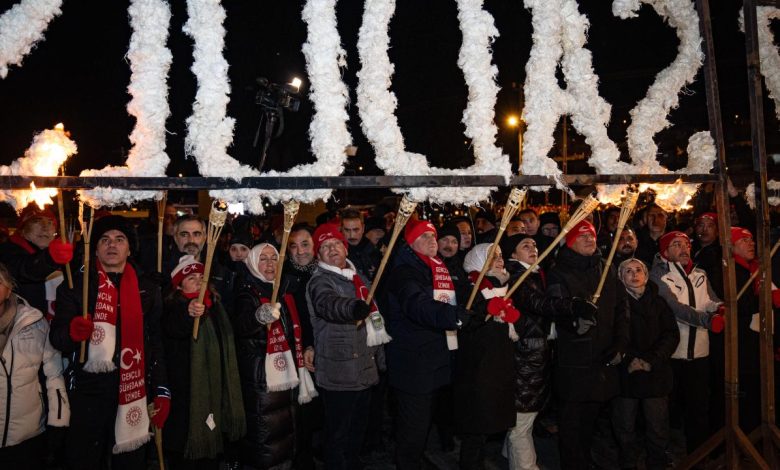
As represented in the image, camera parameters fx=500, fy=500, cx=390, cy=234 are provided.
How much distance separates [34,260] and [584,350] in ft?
13.2

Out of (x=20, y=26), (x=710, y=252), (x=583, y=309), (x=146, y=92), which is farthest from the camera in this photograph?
(x=710, y=252)

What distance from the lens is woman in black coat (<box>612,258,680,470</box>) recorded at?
13.0ft

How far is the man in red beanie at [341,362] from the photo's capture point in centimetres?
362

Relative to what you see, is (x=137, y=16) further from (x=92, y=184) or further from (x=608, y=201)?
(x=608, y=201)

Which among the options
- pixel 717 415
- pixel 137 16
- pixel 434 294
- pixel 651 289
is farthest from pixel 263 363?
pixel 717 415

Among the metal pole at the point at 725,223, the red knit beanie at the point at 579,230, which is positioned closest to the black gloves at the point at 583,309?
the red knit beanie at the point at 579,230

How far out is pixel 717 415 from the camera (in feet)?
14.8

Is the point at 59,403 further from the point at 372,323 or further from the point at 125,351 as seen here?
the point at 372,323

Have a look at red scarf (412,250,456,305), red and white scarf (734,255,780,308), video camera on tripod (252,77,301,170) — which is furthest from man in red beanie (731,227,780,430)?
video camera on tripod (252,77,301,170)

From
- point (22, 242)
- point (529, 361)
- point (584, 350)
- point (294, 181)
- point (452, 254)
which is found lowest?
point (529, 361)

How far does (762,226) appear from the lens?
126 inches

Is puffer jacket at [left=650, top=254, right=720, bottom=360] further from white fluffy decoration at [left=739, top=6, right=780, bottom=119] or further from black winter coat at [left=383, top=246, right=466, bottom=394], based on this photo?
black winter coat at [left=383, top=246, right=466, bottom=394]

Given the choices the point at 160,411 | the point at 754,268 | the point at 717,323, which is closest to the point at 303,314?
the point at 160,411

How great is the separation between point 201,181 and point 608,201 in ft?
8.11
